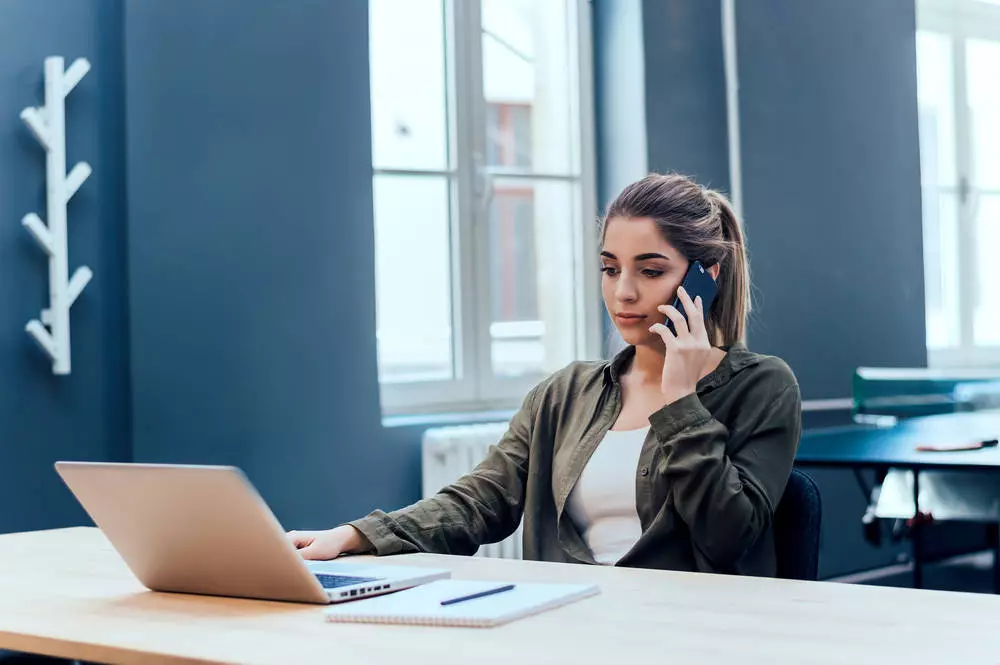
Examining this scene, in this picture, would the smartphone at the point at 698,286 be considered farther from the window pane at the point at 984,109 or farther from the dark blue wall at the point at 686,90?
the window pane at the point at 984,109

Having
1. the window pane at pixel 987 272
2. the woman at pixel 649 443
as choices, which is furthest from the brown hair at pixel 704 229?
the window pane at pixel 987 272

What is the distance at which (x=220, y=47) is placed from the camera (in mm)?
3352

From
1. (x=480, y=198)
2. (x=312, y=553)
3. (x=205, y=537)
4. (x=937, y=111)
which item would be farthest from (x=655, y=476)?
(x=937, y=111)

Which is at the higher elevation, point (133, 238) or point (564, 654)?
point (133, 238)

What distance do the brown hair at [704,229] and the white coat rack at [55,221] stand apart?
1.54 meters

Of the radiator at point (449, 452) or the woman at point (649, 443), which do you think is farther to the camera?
the radiator at point (449, 452)

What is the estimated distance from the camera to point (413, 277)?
13.2ft

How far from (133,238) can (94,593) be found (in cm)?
179

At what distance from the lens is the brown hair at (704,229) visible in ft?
6.64

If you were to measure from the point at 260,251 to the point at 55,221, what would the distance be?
1.85 ft

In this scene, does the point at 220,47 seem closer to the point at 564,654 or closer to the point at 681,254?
the point at 681,254

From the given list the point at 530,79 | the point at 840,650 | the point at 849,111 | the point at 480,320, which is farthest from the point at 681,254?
the point at 849,111

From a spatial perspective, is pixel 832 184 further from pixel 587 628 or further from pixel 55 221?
pixel 587 628

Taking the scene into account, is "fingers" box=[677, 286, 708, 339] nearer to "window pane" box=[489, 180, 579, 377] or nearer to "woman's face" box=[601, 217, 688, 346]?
"woman's face" box=[601, 217, 688, 346]
